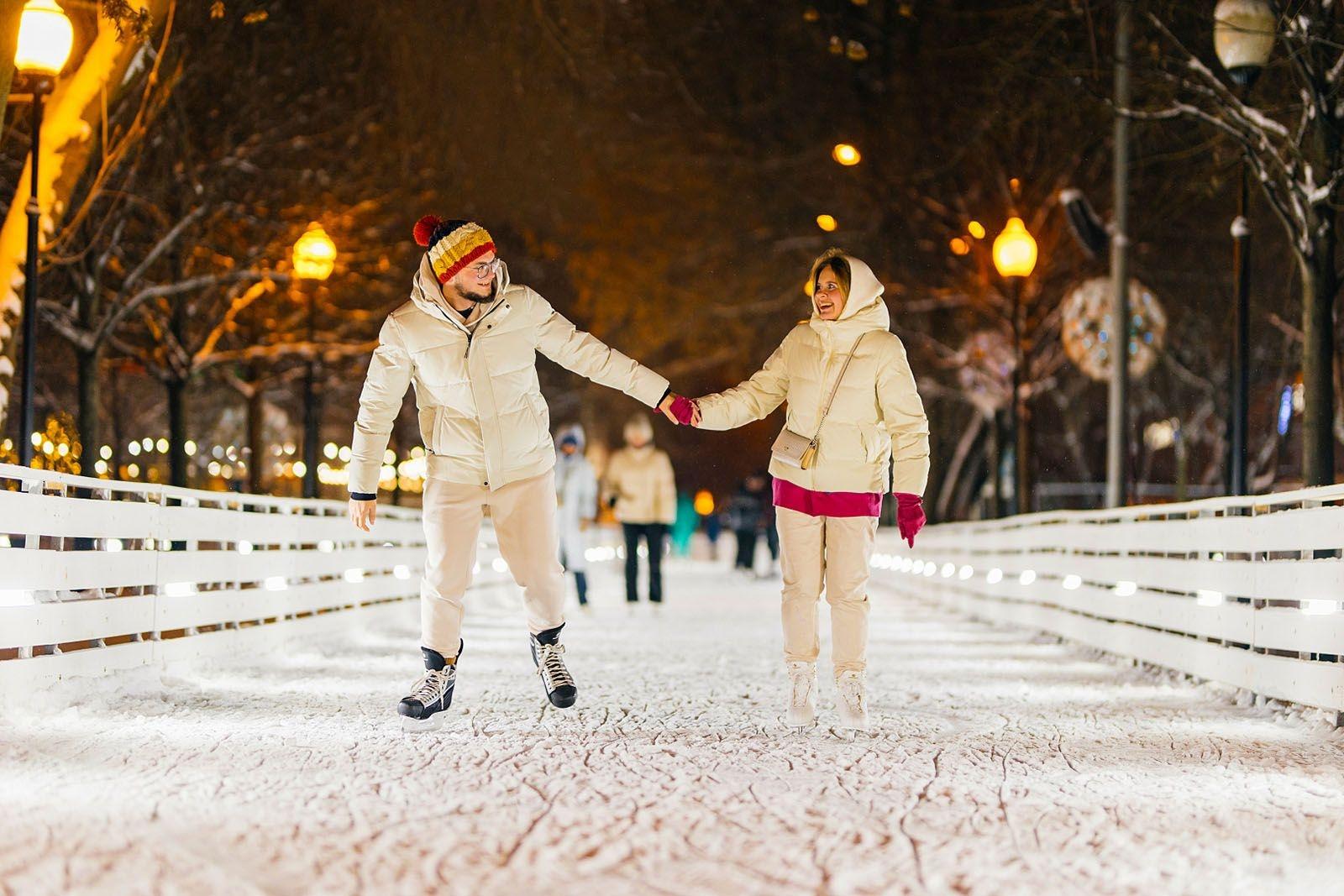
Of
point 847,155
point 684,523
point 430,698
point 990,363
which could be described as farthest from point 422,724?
point 684,523

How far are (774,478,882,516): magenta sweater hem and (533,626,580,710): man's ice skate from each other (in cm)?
120

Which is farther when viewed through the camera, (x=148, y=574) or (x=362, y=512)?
(x=148, y=574)

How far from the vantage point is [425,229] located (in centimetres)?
726

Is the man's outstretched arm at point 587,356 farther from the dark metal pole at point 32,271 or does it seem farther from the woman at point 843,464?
the dark metal pole at point 32,271

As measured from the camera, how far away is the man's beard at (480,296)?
712 cm

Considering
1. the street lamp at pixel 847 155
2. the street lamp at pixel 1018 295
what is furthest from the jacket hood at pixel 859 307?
the street lamp at pixel 847 155

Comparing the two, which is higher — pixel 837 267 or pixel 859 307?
pixel 837 267

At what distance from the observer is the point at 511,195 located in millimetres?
23703

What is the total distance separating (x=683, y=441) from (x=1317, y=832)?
273 ft

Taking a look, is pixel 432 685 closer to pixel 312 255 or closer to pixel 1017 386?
pixel 312 255

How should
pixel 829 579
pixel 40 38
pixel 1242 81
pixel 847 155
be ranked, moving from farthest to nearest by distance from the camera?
1. pixel 847 155
2. pixel 1242 81
3. pixel 40 38
4. pixel 829 579

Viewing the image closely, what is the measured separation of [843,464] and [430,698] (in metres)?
2.04

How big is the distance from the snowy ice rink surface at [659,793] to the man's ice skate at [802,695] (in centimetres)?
25

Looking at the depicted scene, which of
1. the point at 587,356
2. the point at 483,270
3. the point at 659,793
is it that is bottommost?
the point at 659,793
